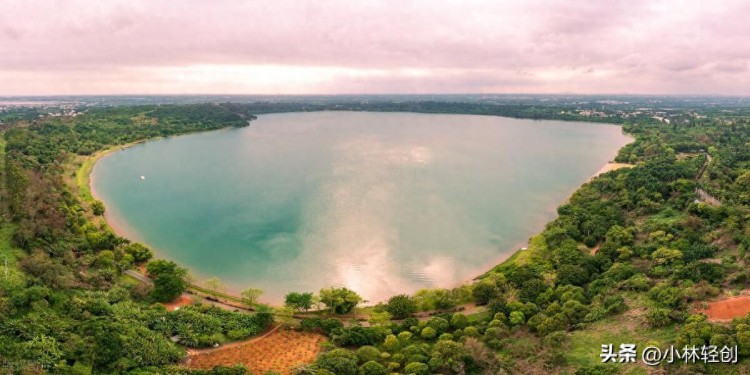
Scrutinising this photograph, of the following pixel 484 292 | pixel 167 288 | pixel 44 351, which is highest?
pixel 44 351

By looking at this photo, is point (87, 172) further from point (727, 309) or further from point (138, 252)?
point (727, 309)

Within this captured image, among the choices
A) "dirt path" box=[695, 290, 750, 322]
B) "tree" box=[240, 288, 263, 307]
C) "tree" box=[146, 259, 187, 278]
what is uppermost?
"dirt path" box=[695, 290, 750, 322]

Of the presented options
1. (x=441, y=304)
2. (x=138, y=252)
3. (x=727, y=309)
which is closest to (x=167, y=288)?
(x=138, y=252)

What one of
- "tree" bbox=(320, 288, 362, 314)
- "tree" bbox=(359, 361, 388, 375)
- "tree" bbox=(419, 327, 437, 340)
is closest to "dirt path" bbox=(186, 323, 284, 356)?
"tree" bbox=(320, 288, 362, 314)

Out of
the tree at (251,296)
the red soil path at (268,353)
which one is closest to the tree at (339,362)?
the red soil path at (268,353)

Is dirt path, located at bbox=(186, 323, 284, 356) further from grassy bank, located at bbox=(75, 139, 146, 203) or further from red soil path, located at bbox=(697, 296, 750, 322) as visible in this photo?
grassy bank, located at bbox=(75, 139, 146, 203)

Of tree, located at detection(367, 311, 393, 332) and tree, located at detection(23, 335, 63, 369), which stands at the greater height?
tree, located at detection(23, 335, 63, 369)
